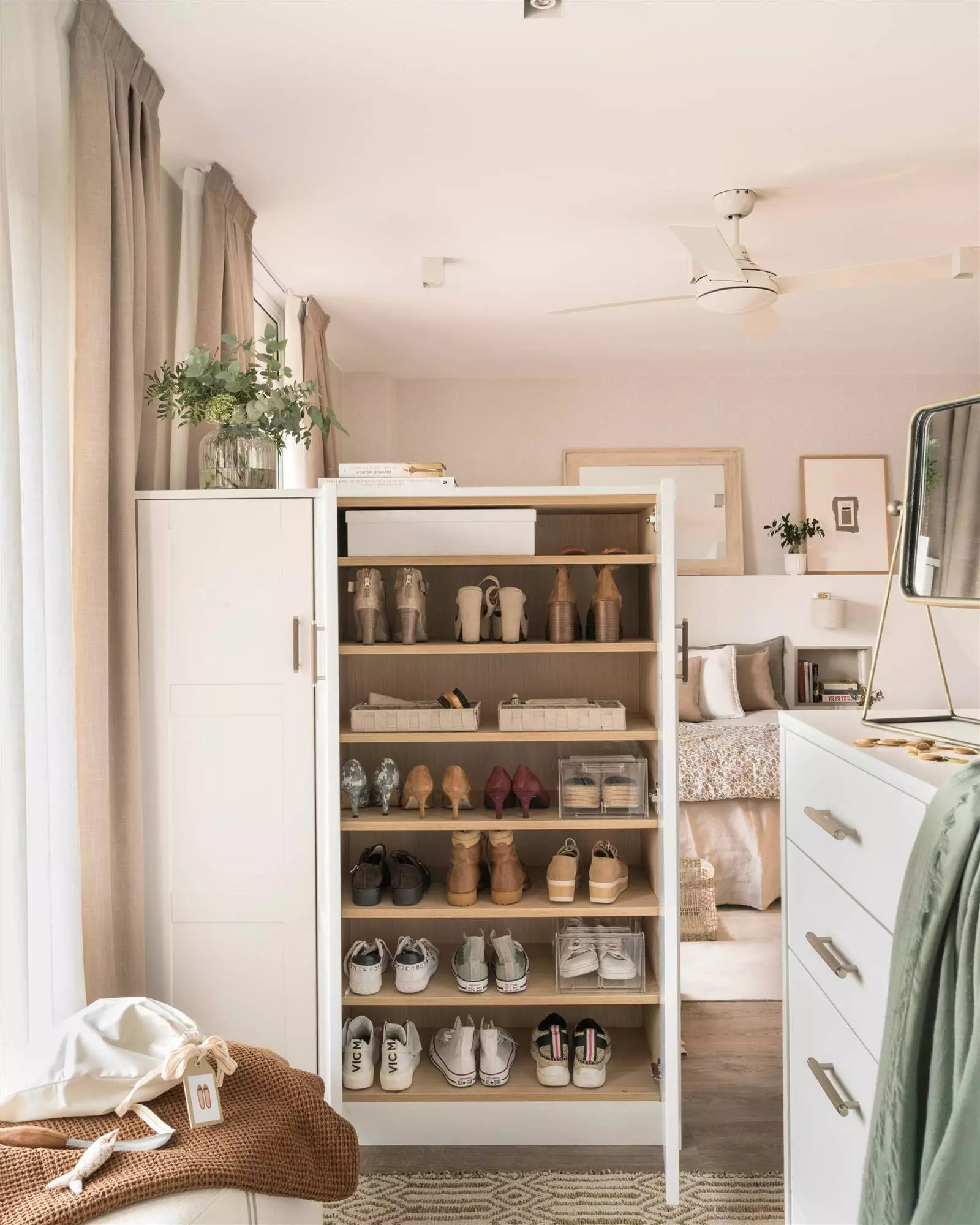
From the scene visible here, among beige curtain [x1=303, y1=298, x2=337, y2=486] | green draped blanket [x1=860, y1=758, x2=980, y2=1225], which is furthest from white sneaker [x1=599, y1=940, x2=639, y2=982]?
beige curtain [x1=303, y1=298, x2=337, y2=486]

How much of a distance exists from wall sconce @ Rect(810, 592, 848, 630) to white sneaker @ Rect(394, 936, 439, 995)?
4.35 meters

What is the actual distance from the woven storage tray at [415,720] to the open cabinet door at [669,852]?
48cm

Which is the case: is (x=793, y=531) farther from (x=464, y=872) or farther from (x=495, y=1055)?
(x=495, y=1055)

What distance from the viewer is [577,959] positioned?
2.28 metres

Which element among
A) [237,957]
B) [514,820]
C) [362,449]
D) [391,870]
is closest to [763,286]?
[514,820]

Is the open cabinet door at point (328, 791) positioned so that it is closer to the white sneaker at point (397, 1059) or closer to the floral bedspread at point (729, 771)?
the white sneaker at point (397, 1059)

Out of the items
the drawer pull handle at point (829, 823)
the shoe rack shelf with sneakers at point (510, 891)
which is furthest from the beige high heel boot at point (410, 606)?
the drawer pull handle at point (829, 823)

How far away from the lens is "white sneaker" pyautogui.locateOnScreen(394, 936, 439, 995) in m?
2.26

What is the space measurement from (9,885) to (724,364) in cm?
526

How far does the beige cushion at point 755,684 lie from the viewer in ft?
18.7

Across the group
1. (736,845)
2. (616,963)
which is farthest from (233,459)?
(736,845)

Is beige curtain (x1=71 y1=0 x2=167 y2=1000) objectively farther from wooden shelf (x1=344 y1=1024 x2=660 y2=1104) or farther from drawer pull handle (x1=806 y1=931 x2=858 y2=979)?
drawer pull handle (x1=806 y1=931 x2=858 y2=979)

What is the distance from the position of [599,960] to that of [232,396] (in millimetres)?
1638

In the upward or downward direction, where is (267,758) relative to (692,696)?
upward
